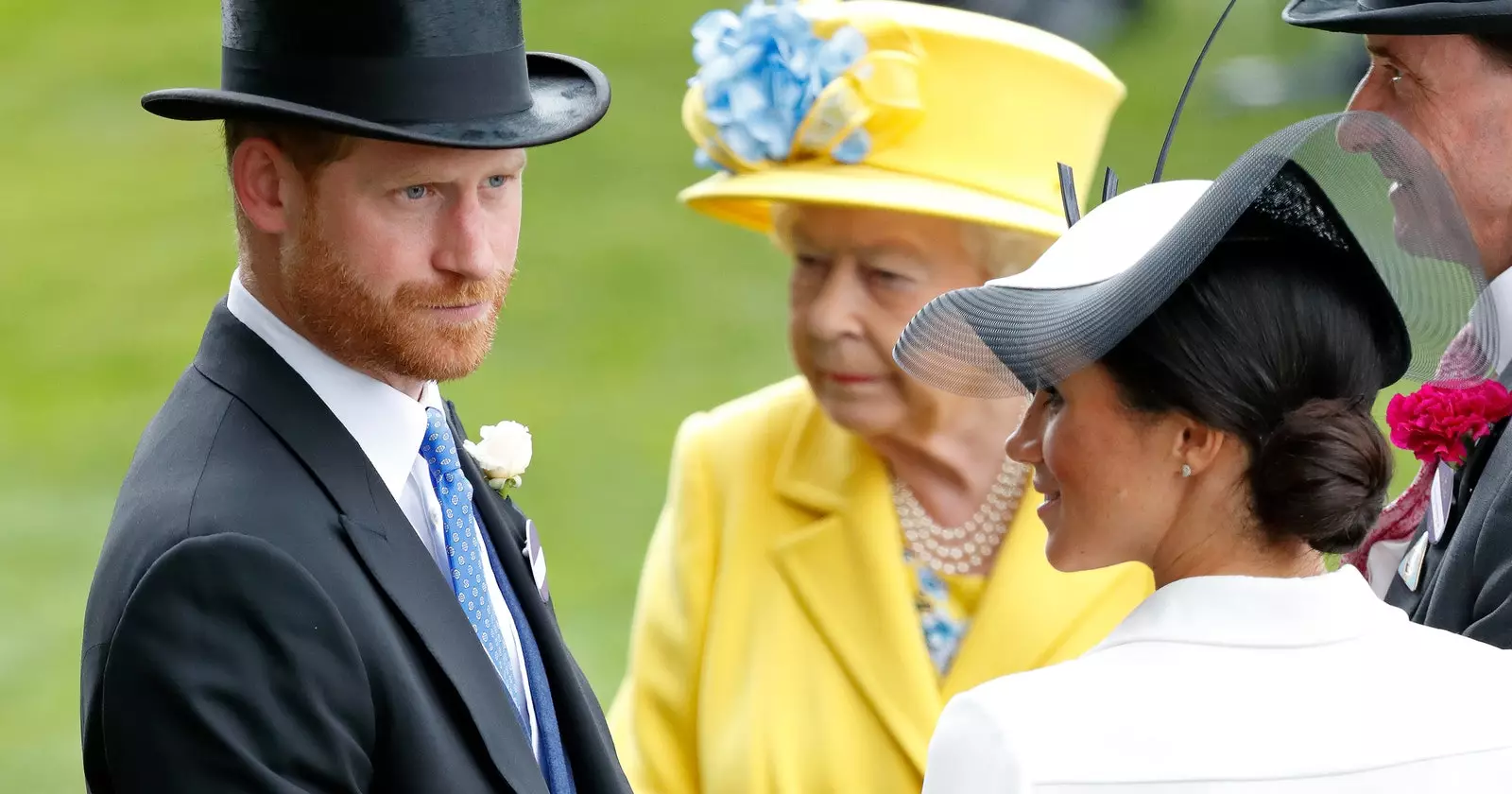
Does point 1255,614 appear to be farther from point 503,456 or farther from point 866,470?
point 866,470

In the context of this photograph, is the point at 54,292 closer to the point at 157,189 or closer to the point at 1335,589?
the point at 157,189

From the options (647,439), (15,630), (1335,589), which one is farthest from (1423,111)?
(647,439)

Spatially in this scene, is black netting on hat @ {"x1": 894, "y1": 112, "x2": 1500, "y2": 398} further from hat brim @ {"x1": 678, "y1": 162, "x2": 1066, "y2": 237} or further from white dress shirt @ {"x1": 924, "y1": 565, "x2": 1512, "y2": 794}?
hat brim @ {"x1": 678, "y1": 162, "x2": 1066, "y2": 237}

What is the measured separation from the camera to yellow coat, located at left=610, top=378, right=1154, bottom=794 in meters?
3.25

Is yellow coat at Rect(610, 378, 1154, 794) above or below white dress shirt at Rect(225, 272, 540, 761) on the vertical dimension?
below

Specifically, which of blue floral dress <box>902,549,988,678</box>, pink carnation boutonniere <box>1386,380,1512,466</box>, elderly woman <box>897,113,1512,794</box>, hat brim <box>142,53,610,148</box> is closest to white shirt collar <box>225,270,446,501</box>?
Result: hat brim <box>142,53,610,148</box>

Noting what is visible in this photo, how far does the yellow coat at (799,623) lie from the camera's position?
10.6ft

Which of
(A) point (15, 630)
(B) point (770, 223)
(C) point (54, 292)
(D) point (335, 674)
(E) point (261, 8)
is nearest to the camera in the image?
(D) point (335, 674)

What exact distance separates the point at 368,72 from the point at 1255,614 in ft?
4.19

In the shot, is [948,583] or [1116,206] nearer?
[1116,206]

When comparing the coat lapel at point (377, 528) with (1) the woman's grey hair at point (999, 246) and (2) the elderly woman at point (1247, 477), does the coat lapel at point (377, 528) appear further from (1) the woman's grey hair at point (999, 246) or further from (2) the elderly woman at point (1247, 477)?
(1) the woman's grey hair at point (999, 246)

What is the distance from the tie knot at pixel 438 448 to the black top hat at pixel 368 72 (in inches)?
17.2

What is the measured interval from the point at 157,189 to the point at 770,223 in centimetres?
982

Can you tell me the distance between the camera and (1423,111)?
286 cm
